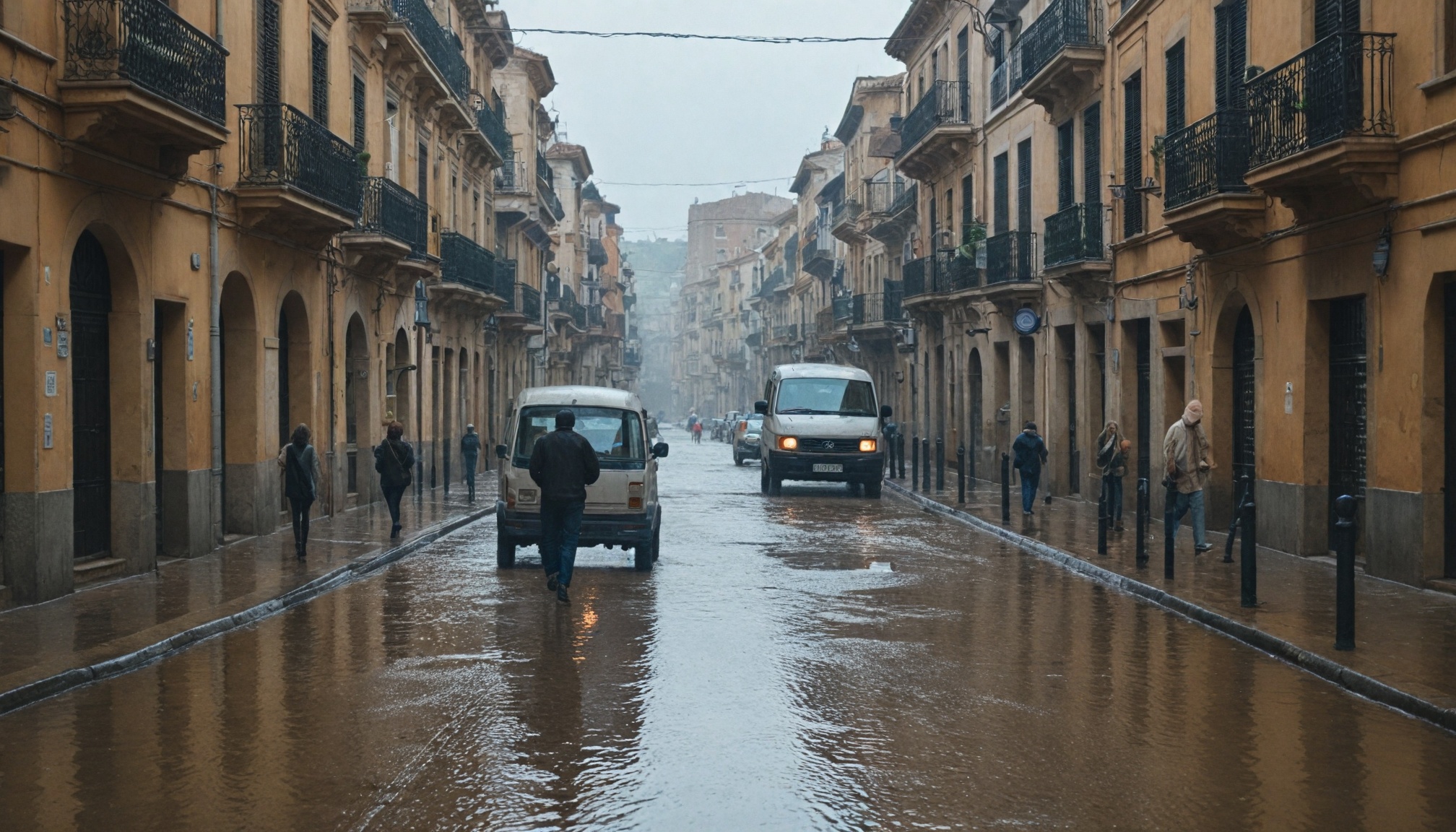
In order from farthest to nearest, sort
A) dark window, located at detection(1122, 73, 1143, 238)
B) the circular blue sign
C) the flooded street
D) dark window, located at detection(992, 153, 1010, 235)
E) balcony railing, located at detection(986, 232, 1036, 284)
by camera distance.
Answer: dark window, located at detection(992, 153, 1010, 235) < balcony railing, located at detection(986, 232, 1036, 284) < the circular blue sign < dark window, located at detection(1122, 73, 1143, 238) < the flooded street

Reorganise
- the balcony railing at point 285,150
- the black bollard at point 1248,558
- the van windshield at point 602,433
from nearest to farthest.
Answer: the black bollard at point 1248,558 → the van windshield at point 602,433 → the balcony railing at point 285,150

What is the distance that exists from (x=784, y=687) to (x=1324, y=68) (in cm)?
977

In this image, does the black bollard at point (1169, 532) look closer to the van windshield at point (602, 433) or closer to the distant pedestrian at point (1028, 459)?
the van windshield at point (602, 433)

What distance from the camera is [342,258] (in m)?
23.9

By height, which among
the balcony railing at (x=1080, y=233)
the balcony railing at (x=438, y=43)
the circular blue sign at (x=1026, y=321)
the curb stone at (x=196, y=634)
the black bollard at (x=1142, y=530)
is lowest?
the curb stone at (x=196, y=634)

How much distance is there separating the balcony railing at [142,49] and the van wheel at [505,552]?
5.29 meters

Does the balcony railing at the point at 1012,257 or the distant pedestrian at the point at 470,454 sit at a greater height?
the balcony railing at the point at 1012,257

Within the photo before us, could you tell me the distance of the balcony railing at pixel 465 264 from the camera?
107 feet

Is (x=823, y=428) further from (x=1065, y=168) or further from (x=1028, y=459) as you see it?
(x=1065, y=168)

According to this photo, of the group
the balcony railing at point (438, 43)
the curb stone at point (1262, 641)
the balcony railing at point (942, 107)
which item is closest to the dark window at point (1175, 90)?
the curb stone at point (1262, 641)

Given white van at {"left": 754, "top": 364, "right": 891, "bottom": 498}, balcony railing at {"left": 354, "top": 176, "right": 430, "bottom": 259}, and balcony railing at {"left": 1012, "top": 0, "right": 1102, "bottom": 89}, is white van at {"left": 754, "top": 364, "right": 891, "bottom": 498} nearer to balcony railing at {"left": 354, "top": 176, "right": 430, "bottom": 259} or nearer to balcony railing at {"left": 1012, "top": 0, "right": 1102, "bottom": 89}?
balcony railing at {"left": 1012, "top": 0, "right": 1102, "bottom": 89}

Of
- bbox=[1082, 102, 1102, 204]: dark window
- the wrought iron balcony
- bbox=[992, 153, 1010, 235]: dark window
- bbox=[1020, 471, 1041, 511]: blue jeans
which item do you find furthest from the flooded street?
bbox=[992, 153, 1010, 235]: dark window

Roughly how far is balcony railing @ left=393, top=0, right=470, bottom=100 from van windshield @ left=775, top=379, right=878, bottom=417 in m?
9.82

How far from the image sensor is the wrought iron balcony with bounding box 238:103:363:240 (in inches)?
720
